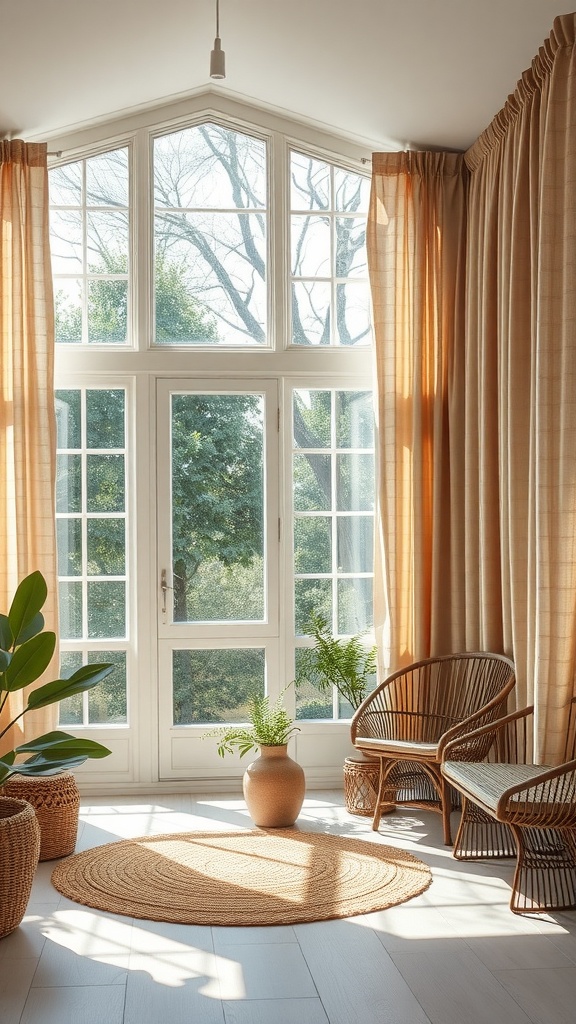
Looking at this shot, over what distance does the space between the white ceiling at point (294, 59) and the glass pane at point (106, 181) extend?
213 millimetres

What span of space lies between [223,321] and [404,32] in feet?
5.67

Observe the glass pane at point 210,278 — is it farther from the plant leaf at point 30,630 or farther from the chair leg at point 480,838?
the chair leg at point 480,838

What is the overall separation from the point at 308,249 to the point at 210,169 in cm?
67

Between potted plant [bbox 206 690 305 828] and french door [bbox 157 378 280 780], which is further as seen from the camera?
french door [bbox 157 378 280 780]

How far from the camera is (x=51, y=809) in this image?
13.9ft

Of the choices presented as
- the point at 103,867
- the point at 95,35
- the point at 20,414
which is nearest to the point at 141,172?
the point at 95,35

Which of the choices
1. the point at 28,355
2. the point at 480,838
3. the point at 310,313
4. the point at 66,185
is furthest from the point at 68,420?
the point at 480,838

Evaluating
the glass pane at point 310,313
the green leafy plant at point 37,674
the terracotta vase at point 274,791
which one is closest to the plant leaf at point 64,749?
the green leafy plant at point 37,674

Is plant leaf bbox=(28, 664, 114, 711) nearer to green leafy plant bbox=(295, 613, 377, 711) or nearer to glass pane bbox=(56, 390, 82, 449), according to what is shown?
green leafy plant bbox=(295, 613, 377, 711)

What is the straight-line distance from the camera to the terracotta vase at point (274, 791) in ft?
15.1

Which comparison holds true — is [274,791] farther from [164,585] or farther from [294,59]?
[294,59]

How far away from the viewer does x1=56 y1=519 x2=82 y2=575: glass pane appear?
5.31 m

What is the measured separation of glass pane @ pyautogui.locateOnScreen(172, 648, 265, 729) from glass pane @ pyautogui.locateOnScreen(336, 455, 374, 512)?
908 mm

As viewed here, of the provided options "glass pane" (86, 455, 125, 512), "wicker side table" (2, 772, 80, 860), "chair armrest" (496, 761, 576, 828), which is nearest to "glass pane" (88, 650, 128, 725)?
"glass pane" (86, 455, 125, 512)
